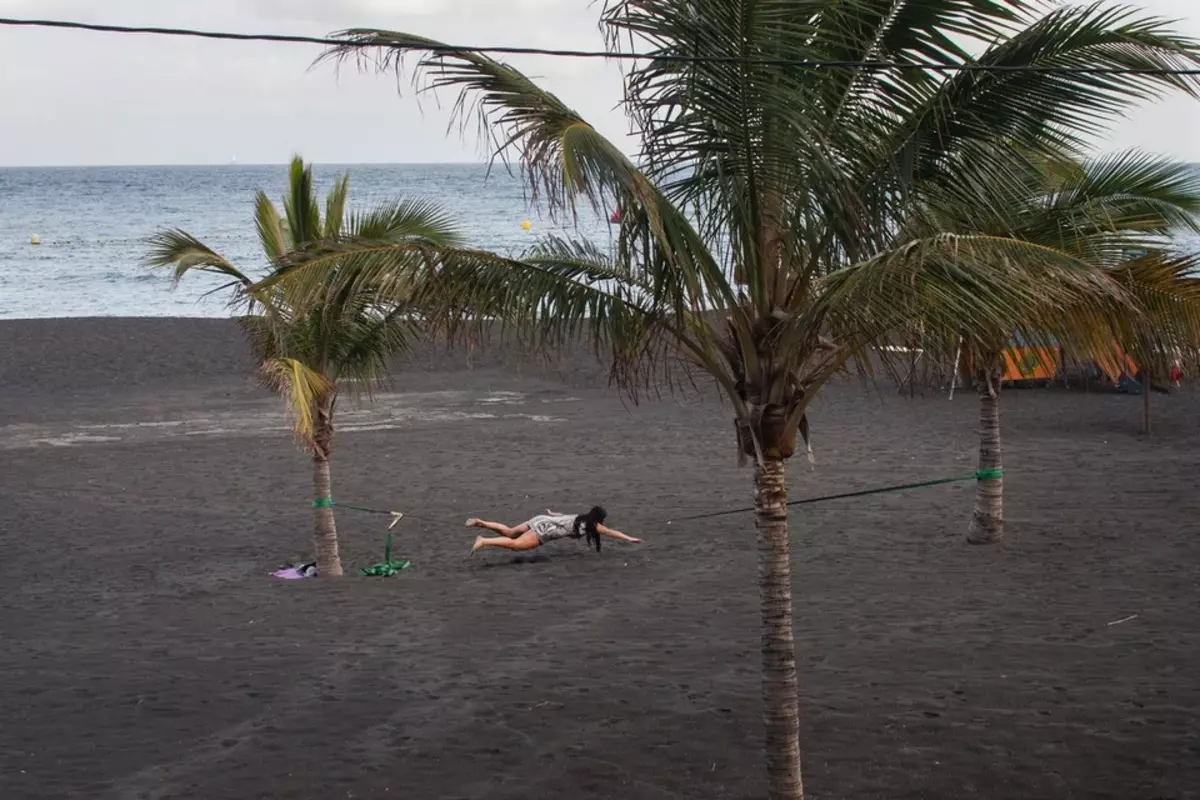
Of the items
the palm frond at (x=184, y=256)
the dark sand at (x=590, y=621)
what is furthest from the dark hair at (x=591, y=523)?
the palm frond at (x=184, y=256)

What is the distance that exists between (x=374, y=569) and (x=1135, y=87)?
947 centimetres

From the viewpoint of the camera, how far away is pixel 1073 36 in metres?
6.10

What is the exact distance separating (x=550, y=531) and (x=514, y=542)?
38cm

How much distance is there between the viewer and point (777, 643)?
6945 millimetres


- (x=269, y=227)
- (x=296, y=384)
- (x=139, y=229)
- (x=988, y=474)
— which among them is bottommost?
(x=988, y=474)

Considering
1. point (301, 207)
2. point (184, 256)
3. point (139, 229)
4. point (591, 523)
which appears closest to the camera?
point (184, 256)

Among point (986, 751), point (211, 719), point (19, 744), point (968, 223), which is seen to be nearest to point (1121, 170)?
point (968, 223)

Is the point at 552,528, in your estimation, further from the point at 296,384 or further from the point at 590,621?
the point at 296,384

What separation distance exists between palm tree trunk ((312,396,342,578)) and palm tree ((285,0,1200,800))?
22.6ft

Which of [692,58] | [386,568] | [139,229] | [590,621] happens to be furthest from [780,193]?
[139,229]

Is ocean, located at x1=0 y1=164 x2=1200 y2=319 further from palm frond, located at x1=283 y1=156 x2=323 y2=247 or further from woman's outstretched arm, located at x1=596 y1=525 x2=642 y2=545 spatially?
woman's outstretched arm, located at x1=596 y1=525 x2=642 y2=545

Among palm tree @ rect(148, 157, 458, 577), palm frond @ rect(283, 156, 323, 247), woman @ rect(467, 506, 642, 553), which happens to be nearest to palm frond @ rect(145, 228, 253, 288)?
palm tree @ rect(148, 157, 458, 577)

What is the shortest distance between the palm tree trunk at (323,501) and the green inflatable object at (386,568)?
275mm

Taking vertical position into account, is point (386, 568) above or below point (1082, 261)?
below
